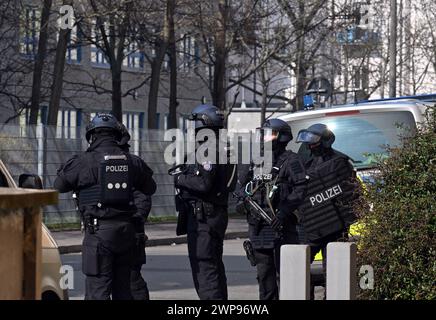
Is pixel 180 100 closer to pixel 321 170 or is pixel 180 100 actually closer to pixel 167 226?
pixel 167 226

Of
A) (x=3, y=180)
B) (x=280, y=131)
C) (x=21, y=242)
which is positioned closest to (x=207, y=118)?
(x=280, y=131)

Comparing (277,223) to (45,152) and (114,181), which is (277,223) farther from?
(45,152)

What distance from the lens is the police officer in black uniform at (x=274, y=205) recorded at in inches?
372

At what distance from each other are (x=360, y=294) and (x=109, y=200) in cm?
195

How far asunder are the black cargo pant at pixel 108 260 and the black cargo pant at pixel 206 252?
3.62ft

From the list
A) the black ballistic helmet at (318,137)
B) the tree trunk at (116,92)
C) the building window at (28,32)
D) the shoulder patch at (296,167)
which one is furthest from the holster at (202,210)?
the tree trunk at (116,92)

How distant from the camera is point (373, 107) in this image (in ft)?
38.7

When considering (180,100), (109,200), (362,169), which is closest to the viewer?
(109,200)

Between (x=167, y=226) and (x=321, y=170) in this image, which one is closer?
(x=321, y=170)

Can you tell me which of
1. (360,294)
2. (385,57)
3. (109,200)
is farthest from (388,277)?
(385,57)

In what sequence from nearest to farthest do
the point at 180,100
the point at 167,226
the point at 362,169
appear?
the point at 362,169 < the point at 167,226 < the point at 180,100

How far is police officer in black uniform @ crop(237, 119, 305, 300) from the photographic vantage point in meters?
9.45

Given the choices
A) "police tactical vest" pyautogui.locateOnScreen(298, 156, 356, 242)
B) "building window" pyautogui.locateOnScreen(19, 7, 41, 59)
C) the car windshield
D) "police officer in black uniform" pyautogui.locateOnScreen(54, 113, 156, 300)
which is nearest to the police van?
the car windshield

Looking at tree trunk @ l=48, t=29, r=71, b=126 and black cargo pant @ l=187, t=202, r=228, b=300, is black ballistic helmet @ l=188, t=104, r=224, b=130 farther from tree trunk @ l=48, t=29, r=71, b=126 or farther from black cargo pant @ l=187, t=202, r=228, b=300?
tree trunk @ l=48, t=29, r=71, b=126
